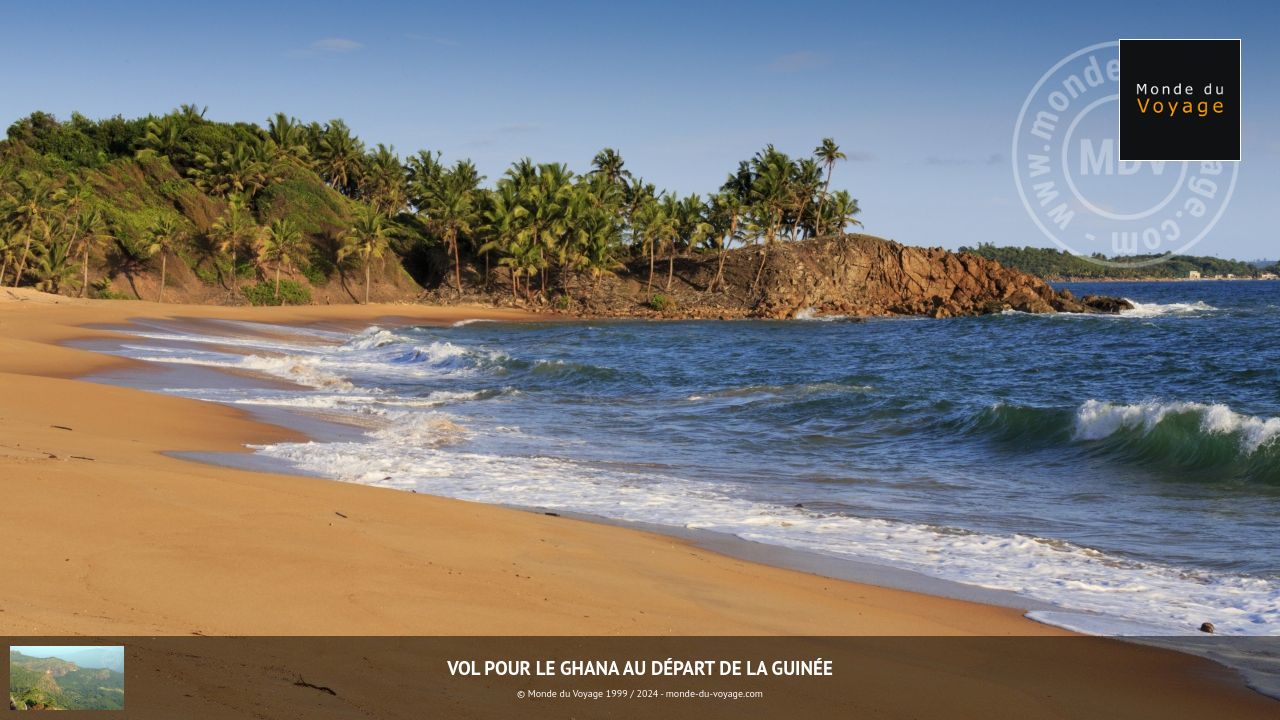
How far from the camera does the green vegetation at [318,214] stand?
61281 mm

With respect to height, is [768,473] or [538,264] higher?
[538,264]

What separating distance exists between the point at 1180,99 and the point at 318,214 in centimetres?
6386

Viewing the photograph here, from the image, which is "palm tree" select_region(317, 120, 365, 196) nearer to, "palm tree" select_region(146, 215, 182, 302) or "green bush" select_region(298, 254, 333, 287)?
"green bush" select_region(298, 254, 333, 287)

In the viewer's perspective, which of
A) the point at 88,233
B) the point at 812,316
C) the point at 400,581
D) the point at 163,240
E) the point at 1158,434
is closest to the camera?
the point at 400,581

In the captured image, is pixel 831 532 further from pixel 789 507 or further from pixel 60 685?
pixel 60 685

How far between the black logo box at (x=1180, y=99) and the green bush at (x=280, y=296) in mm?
57813

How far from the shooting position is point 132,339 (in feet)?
103

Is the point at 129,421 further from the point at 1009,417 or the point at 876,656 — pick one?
the point at 1009,417

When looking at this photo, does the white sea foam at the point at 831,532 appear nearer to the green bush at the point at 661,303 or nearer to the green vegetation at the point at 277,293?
the green vegetation at the point at 277,293

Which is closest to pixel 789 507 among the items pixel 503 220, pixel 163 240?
pixel 163 240

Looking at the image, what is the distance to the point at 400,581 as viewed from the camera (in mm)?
6344

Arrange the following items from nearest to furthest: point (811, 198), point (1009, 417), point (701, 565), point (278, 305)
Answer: point (701, 565) → point (1009, 417) → point (278, 305) → point (811, 198)

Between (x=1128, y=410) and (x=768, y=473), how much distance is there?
22.5ft

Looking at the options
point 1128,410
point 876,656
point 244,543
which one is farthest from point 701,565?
point 1128,410
